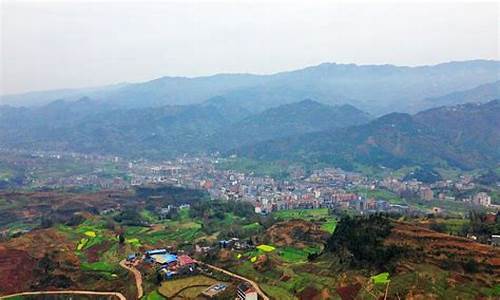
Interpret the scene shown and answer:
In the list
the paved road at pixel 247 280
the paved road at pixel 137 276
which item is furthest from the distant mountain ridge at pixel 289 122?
the paved road at pixel 247 280

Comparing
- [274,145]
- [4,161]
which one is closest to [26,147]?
[4,161]

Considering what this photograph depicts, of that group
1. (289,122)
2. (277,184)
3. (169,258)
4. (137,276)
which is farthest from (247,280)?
(289,122)

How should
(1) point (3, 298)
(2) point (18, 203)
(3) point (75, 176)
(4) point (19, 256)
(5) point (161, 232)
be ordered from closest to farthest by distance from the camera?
(1) point (3, 298) → (4) point (19, 256) → (5) point (161, 232) → (2) point (18, 203) → (3) point (75, 176)

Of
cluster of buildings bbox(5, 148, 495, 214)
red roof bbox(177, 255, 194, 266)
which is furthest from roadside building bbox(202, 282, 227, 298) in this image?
cluster of buildings bbox(5, 148, 495, 214)

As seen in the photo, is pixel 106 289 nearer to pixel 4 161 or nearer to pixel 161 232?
pixel 161 232

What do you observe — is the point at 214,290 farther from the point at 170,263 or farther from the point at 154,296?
the point at 170,263

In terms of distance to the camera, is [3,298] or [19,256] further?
[19,256]
